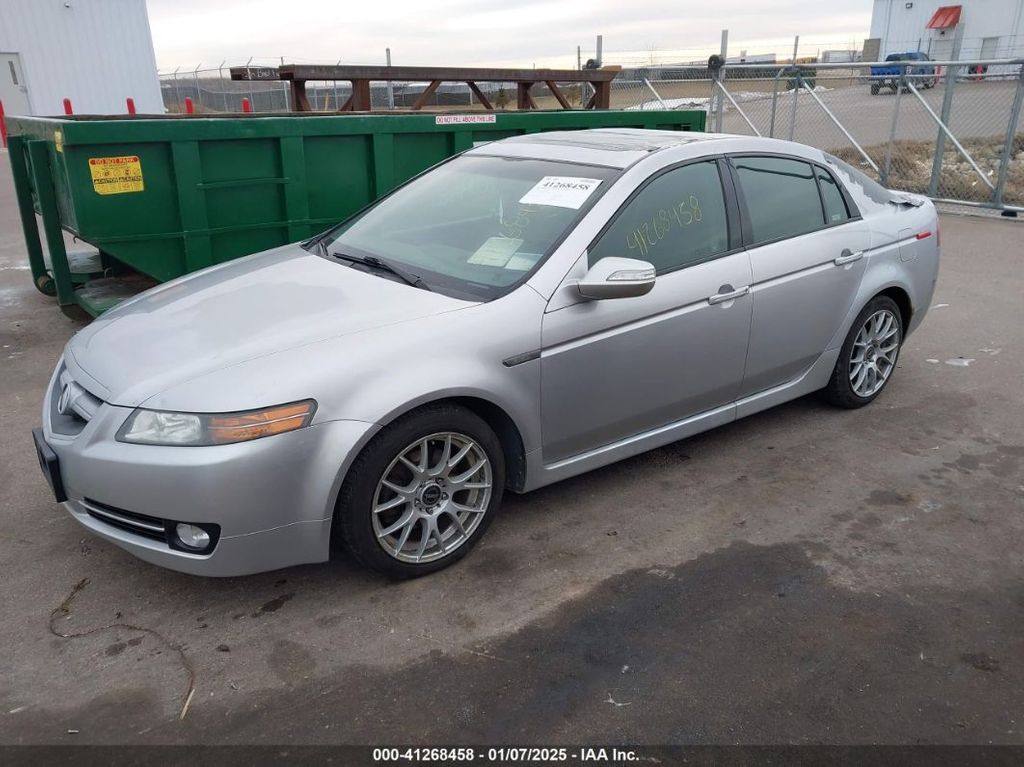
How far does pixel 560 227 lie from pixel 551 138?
3.46 ft

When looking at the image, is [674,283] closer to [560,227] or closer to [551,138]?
[560,227]

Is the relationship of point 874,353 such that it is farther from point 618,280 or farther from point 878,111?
point 878,111

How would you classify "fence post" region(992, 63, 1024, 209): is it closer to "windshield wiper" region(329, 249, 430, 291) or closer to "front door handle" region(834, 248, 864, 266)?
"front door handle" region(834, 248, 864, 266)

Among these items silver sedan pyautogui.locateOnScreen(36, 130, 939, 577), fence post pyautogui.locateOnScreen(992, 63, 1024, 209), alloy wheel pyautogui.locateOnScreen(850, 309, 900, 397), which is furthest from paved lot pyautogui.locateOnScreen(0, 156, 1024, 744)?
fence post pyautogui.locateOnScreen(992, 63, 1024, 209)

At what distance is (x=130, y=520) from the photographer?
302 cm

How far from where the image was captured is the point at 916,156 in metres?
14.9

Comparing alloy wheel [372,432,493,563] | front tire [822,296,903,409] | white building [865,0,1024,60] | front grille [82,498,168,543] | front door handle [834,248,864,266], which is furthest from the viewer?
white building [865,0,1024,60]

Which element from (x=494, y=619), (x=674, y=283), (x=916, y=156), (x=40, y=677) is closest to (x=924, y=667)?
(x=494, y=619)

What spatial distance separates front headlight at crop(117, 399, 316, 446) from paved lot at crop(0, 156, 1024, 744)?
0.73 metres

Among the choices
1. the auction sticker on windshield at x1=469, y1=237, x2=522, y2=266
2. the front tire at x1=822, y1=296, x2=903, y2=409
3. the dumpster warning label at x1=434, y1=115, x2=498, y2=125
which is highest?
the dumpster warning label at x1=434, y1=115, x2=498, y2=125

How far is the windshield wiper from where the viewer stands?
3633mm

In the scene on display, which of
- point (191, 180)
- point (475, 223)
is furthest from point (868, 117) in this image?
point (475, 223)

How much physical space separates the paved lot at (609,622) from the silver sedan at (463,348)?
28cm

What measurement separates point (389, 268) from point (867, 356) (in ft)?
9.70
